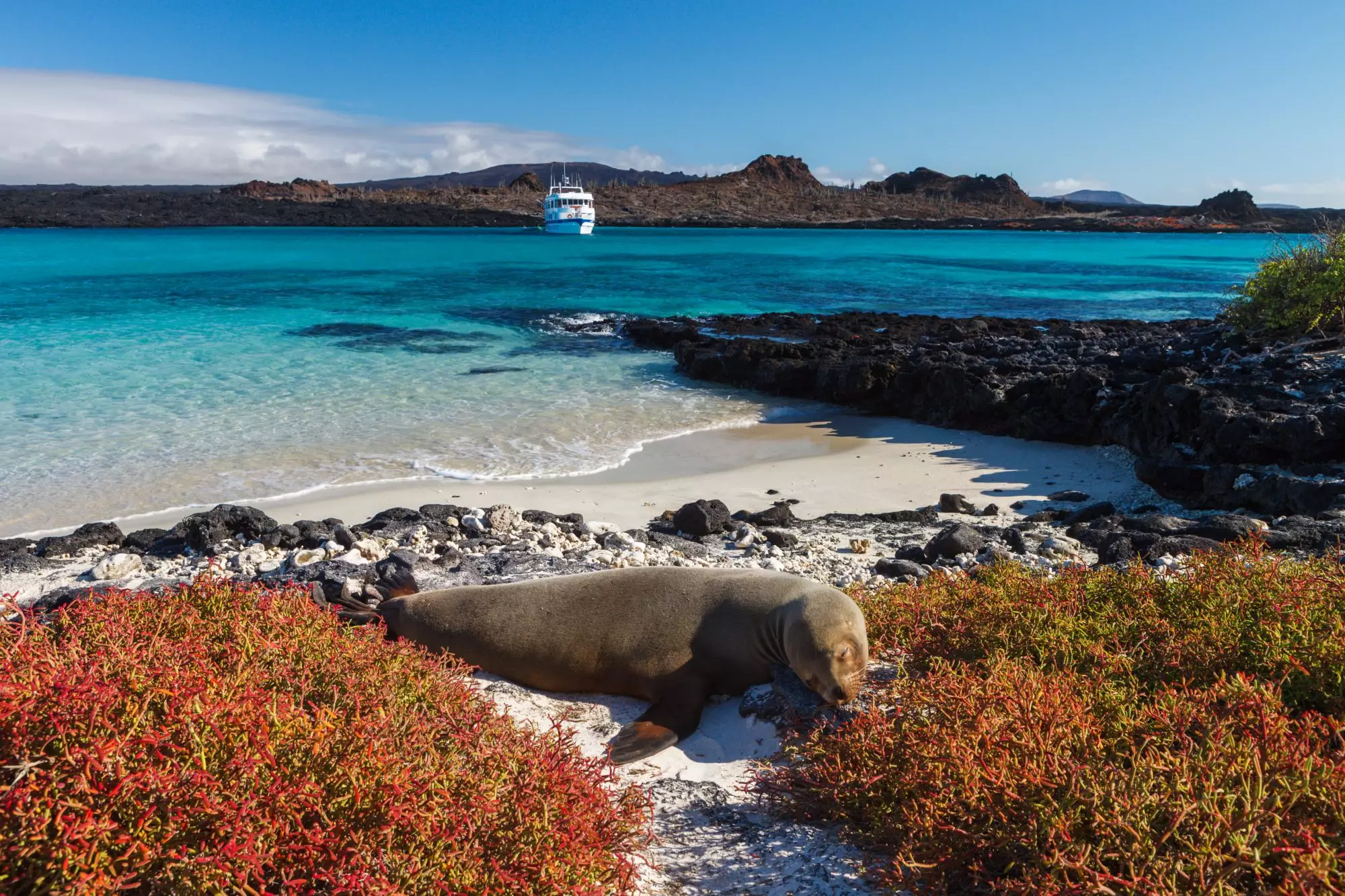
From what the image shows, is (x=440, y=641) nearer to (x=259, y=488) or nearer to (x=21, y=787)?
(x=21, y=787)

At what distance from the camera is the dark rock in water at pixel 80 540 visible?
7.86 metres

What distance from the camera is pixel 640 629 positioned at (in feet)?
15.6

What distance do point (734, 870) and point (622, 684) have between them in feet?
5.52

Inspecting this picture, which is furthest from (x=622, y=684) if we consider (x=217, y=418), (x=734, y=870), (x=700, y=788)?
(x=217, y=418)

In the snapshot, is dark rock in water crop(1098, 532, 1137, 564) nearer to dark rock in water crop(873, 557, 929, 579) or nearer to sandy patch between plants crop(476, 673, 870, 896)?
dark rock in water crop(873, 557, 929, 579)

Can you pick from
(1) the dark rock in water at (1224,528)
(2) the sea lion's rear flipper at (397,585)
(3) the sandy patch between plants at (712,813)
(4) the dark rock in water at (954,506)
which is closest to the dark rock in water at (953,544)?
(1) the dark rock in water at (1224,528)

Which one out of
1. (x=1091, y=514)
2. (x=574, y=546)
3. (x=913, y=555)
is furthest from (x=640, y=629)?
(x=1091, y=514)

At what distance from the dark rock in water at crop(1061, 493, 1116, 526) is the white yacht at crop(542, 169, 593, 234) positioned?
89.2m

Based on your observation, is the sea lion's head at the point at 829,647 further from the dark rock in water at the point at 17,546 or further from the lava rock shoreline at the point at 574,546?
the dark rock in water at the point at 17,546

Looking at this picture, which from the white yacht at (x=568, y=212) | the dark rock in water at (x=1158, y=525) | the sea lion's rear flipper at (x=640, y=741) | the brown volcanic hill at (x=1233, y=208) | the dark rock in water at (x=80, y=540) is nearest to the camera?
the sea lion's rear flipper at (x=640, y=741)

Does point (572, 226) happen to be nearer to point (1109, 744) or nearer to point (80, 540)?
point (80, 540)

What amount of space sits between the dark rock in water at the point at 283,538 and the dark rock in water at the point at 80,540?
1549 millimetres

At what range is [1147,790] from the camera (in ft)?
8.44

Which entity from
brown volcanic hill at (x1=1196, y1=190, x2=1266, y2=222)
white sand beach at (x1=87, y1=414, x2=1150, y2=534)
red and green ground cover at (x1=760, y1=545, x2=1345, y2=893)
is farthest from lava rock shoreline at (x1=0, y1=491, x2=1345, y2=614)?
brown volcanic hill at (x1=1196, y1=190, x2=1266, y2=222)
